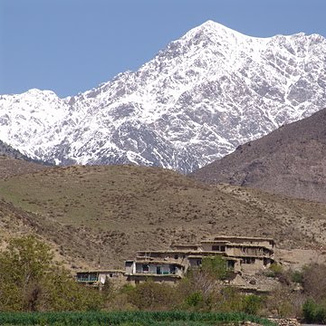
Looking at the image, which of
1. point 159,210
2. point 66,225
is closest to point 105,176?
point 159,210

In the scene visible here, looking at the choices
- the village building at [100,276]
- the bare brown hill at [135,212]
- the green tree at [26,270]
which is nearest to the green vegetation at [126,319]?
the green tree at [26,270]

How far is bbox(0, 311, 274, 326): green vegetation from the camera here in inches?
1956

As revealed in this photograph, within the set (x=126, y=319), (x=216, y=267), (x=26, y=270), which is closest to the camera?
(x=126, y=319)

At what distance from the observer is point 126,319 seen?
170ft

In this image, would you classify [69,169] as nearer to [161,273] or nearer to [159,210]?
[159,210]

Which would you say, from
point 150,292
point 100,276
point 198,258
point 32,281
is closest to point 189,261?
point 198,258

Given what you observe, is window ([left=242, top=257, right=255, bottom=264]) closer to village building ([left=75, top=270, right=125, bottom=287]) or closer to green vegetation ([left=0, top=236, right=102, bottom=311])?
village building ([left=75, top=270, right=125, bottom=287])

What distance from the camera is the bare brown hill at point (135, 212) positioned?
105375 mm

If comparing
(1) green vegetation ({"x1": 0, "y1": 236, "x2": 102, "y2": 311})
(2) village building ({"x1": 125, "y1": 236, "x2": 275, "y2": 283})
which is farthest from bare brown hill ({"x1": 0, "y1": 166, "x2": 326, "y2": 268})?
(1) green vegetation ({"x1": 0, "y1": 236, "x2": 102, "y2": 311})

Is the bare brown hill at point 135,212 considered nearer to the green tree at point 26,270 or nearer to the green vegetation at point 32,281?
the green vegetation at point 32,281

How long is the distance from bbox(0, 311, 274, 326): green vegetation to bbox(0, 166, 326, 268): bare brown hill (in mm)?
38338

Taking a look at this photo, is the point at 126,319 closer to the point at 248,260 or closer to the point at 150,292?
the point at 150,292

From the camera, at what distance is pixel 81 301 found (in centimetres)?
6047

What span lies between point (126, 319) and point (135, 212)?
227 feet
